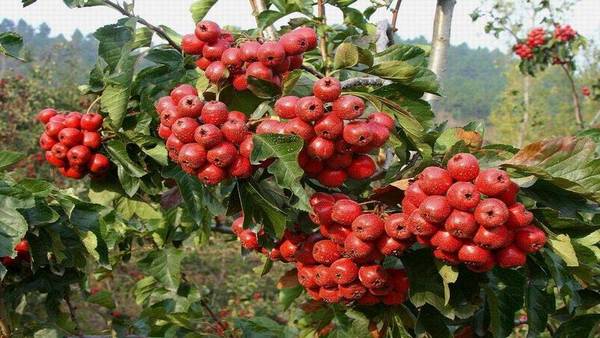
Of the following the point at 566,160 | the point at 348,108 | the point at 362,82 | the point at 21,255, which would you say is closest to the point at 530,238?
the point at 566,160

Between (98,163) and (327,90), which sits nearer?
(327,90)

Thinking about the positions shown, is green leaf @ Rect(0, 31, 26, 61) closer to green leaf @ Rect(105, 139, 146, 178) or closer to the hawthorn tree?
the hawthorn tree

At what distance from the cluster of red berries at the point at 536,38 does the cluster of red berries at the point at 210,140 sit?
28.7 ft

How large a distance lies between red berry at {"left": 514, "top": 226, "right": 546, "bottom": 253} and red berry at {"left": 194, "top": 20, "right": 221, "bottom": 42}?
896 mm

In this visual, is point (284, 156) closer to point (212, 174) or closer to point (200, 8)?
point (212, 174)

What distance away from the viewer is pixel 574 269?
1.45m

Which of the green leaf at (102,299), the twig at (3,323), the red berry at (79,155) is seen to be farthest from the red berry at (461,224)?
the green leaf at (102,299)

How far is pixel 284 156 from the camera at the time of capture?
1325mm

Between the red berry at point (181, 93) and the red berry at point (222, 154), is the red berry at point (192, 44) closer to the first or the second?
the red berry at point (181, 93)

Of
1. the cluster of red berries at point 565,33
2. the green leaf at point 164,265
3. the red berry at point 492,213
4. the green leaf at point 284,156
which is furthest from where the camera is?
Answer: the cluster of red berries at point 565,33

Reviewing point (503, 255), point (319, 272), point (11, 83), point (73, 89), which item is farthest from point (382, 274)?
point (73, 89)

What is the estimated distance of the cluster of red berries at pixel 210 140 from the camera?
1365 mm

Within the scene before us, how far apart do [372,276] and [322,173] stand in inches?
11.0

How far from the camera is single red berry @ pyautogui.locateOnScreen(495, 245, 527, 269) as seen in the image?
128 cm
